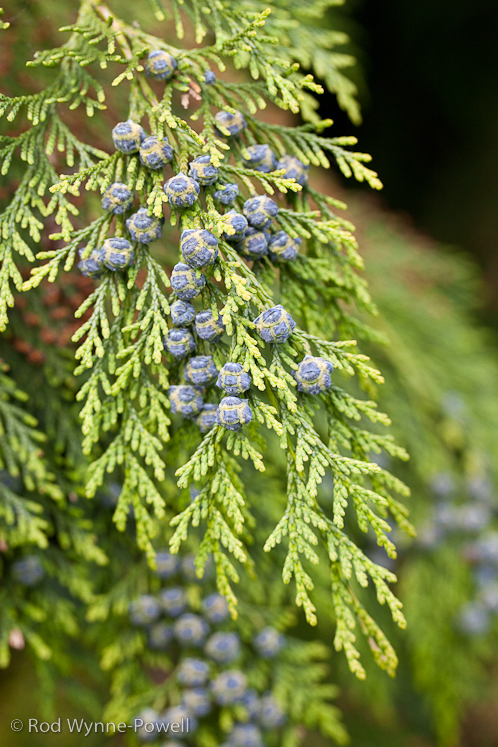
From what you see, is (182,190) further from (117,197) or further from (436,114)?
(436,114)

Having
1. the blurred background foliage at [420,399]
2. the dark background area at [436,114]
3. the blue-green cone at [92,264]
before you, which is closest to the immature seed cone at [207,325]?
the blue-green cone at [92,264]

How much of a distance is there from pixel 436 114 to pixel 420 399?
3.28 meters

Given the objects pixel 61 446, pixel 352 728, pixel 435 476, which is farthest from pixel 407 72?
pixel 352 728

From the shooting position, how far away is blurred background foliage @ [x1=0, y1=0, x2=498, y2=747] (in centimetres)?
158

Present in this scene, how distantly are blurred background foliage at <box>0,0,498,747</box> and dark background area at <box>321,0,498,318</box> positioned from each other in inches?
0.6

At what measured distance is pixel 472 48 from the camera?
4027mm

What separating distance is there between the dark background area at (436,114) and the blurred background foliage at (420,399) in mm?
16

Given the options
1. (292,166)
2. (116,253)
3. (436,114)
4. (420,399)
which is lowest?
(420,399)

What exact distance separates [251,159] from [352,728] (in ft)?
10.1

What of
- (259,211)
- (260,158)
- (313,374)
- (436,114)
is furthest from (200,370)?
(436,114)

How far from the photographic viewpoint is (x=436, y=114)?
4449 millimetres

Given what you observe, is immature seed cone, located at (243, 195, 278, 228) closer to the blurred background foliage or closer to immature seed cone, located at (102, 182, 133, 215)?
immature seed cone, located at (102, 182, 133, 215)

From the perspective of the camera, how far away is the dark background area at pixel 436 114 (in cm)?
393

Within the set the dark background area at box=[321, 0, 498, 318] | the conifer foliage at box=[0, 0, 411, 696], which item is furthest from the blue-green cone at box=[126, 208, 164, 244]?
the dark background area at box=[321, 0, 498, 318]
